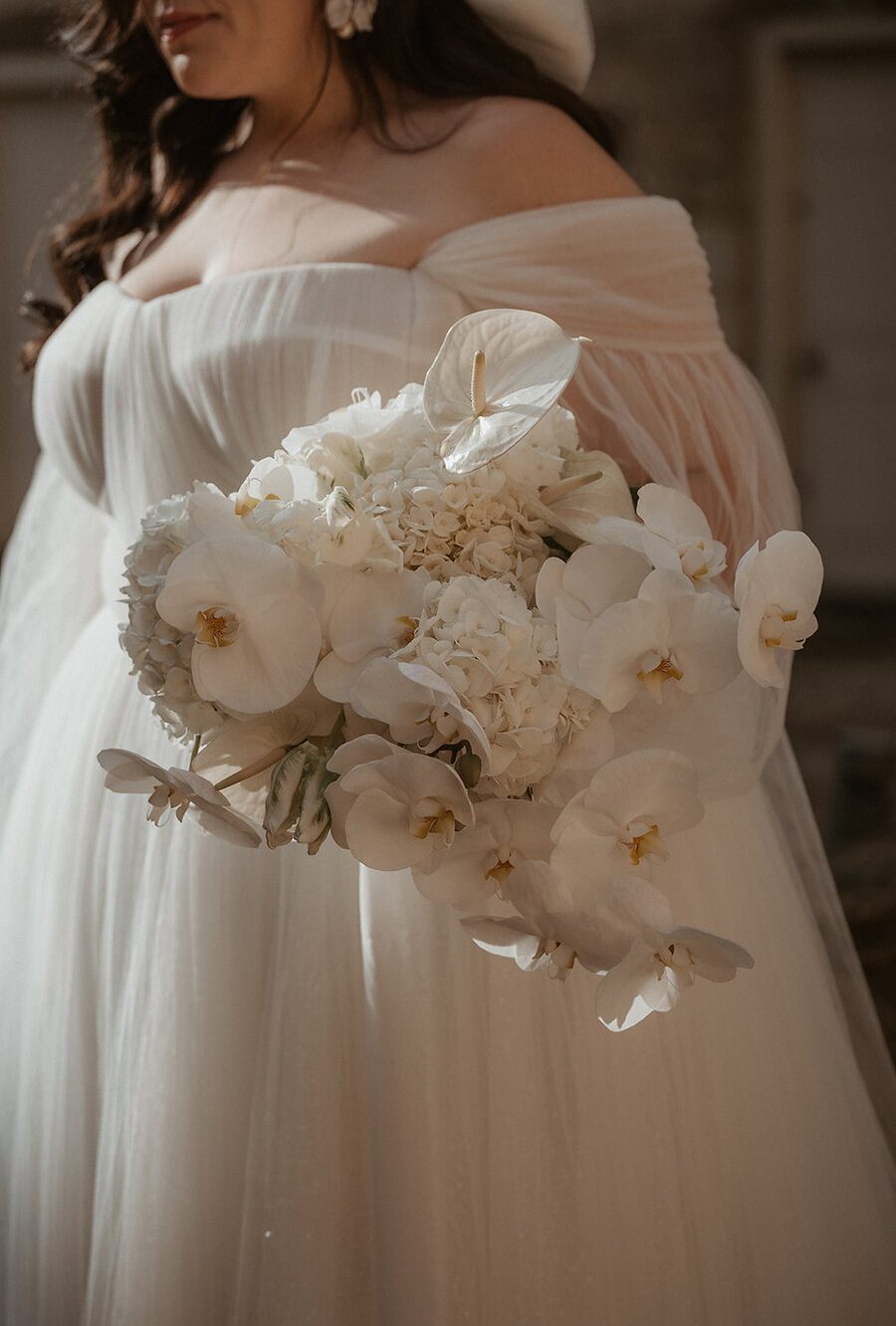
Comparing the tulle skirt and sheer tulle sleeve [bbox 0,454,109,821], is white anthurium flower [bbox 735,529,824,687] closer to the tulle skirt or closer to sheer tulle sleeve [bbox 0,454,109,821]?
the tulle skirt

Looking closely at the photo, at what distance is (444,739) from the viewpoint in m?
0.73

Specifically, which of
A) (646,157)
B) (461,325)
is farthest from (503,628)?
(646,157)

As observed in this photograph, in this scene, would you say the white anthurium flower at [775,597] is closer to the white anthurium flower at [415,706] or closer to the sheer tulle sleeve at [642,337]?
the white anthurium flower at [415,706]

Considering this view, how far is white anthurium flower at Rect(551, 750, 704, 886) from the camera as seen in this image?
0.73 metres

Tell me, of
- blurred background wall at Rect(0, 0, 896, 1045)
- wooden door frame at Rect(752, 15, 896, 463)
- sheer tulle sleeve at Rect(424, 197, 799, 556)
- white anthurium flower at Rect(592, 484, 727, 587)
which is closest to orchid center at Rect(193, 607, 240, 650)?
white anthurium flower at Rect(592, 484, 727, 587)

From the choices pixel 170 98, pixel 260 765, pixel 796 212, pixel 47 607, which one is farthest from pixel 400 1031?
pixel 796 212

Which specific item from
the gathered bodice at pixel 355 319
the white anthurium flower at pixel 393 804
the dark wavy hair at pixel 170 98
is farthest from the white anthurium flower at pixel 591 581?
the dark wavy hair at pixel 170 98

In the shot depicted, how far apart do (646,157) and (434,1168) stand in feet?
11.1

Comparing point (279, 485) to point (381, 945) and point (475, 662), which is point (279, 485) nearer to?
point (475, 662)

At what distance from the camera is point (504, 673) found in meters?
0.73

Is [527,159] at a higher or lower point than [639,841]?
higher

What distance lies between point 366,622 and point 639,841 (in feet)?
0.62

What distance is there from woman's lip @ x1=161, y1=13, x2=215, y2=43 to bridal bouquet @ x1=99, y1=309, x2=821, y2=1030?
0.64 metres

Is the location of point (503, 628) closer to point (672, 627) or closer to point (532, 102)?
point (672, 627)
